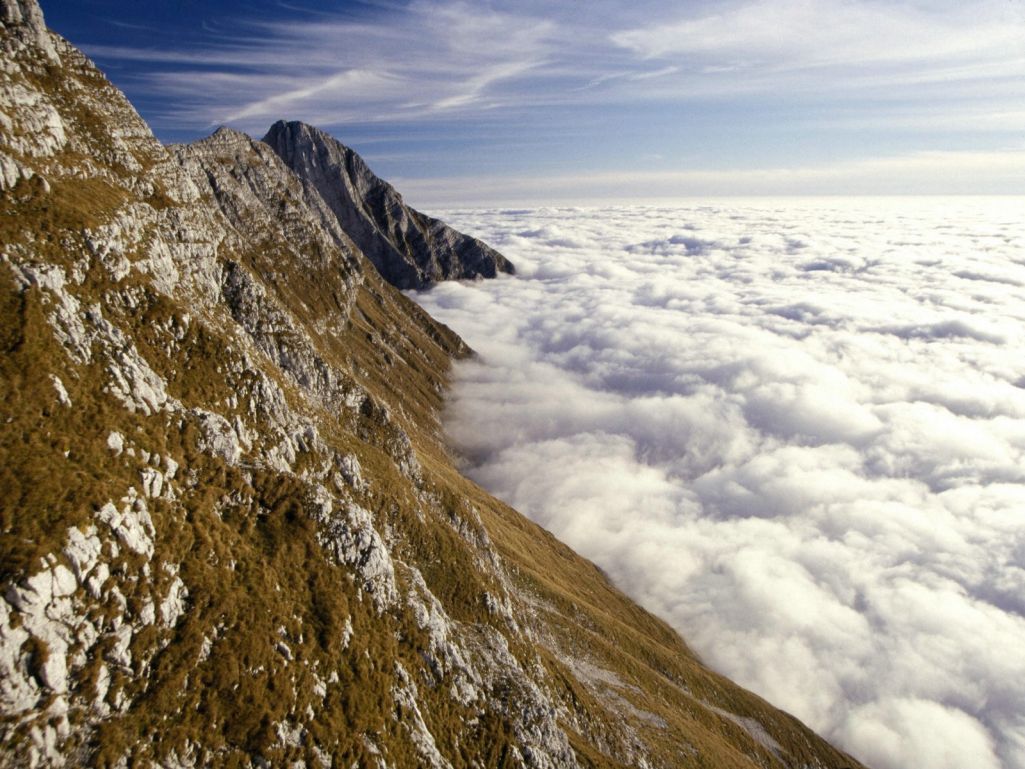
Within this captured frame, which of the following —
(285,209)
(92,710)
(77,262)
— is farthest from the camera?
(285,209)

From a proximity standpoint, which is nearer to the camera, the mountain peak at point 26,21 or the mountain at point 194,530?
the mountain at point 194,530

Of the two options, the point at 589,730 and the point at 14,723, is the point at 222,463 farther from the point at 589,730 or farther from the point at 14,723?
the point at 589,730

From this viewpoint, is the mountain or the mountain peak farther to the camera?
the mountain peak

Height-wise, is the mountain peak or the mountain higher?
the mountain peak

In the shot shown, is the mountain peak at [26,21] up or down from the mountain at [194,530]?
up

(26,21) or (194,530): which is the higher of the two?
(26,21)

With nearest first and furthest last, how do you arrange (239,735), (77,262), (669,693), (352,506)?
(239,735), (77,262), (352,506), (669,693)

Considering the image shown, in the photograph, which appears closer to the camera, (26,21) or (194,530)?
(194,530)

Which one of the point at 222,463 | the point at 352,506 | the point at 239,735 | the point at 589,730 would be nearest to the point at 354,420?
the point at 352,506
